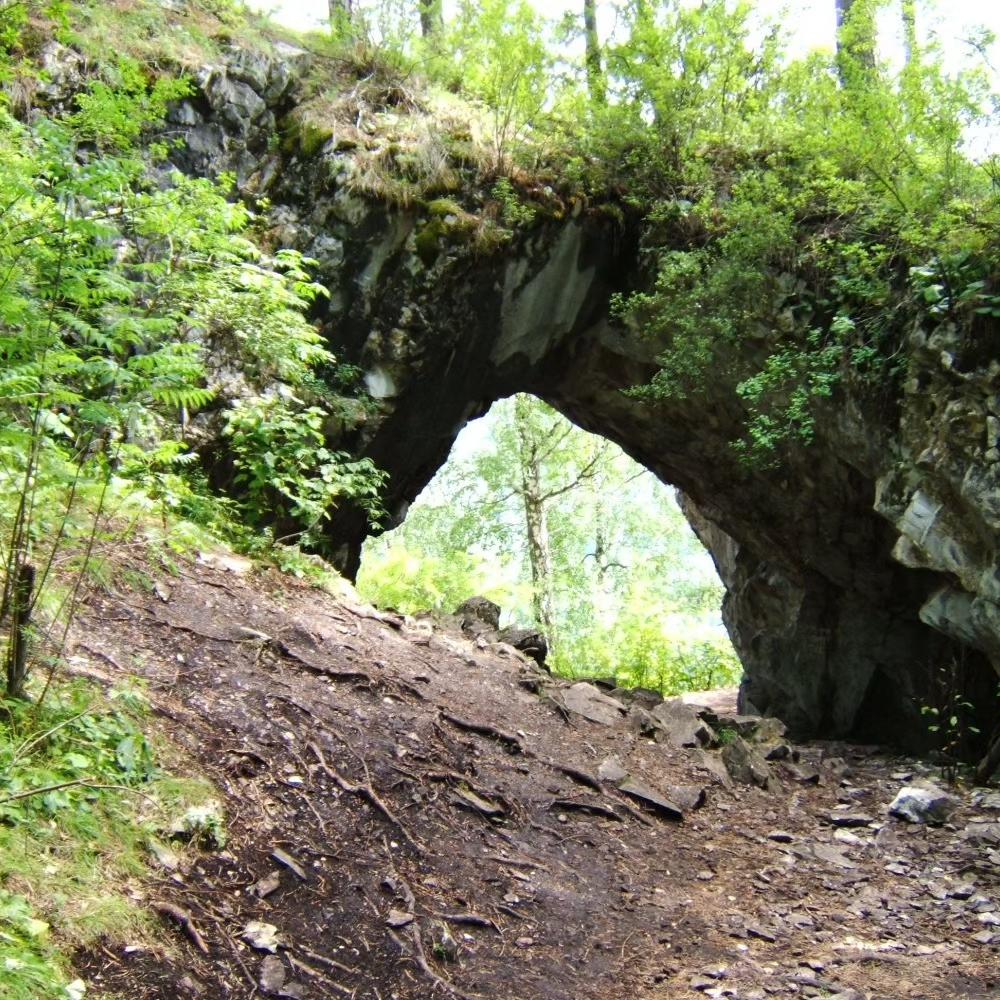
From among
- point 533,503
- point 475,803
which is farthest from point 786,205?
point 533,503

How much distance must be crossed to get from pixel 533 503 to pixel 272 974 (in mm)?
15159

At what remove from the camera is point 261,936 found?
323 centimetres

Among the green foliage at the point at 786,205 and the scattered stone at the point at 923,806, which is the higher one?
the green foliage at the point at 786,205

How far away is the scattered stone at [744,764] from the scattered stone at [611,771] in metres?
1.26

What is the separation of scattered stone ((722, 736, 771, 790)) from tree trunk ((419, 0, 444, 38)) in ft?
29.2

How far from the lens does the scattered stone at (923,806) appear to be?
638 cm

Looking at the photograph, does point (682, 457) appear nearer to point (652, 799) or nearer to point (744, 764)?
point (744, 764)

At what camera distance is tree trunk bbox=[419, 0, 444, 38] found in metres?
10.6

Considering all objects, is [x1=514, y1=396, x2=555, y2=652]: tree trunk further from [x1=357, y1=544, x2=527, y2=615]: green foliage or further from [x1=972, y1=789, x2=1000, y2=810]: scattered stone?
[x1=972, y1=789, x2=1000, y2=810]: scattered stone

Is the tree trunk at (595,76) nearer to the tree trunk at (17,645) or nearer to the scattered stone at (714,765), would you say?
the scattered stone at (714,765)

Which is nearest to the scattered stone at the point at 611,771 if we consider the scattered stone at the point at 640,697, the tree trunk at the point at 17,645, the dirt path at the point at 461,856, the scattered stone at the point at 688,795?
the dirt path at the point at 461,856

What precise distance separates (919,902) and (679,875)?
4.50 ft

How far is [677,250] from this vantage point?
9.73 meters

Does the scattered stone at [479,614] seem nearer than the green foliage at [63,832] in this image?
No
